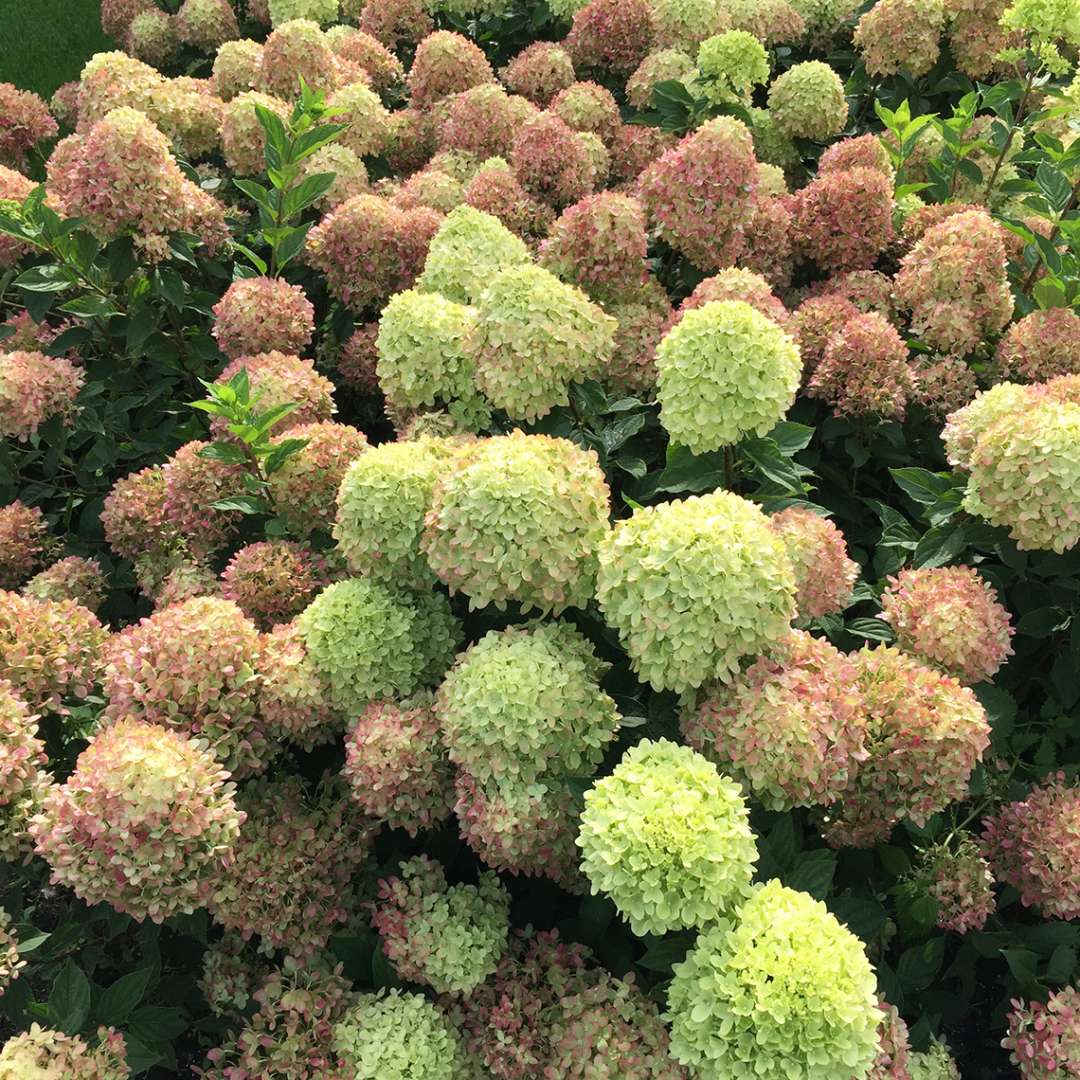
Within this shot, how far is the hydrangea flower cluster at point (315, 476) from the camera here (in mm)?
2201

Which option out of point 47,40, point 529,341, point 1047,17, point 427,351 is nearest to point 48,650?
point 427,351

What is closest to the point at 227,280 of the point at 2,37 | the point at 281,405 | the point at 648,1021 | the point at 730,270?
the point at 281,405

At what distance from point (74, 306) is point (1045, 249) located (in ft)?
8.46

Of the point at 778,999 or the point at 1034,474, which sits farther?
the point at 1034,474

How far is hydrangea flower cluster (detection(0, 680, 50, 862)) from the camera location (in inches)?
69.8

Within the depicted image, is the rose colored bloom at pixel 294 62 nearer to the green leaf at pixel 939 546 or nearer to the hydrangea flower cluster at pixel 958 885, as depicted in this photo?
the green leaf at pixel 939 546

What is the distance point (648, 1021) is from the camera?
5.51ft

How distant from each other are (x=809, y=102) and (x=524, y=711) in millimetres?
2579

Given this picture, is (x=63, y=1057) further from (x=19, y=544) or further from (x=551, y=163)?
(x=551, y=163)

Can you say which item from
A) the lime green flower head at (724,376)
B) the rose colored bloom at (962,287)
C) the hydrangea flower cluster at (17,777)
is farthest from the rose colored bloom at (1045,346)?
the hydrangea flower cluster at (17,777)

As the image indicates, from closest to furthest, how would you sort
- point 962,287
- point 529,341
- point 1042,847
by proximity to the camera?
point 1042,847 → point 529,341 → point 962,287

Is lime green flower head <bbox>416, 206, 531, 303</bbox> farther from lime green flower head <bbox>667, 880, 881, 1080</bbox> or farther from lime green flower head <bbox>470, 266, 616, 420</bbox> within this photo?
lime green flower head <bbox>667, 880, 881, 1080</bbox>

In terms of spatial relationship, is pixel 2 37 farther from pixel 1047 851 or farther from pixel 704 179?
pixel 1047 851

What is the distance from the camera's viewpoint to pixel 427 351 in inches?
84.4
